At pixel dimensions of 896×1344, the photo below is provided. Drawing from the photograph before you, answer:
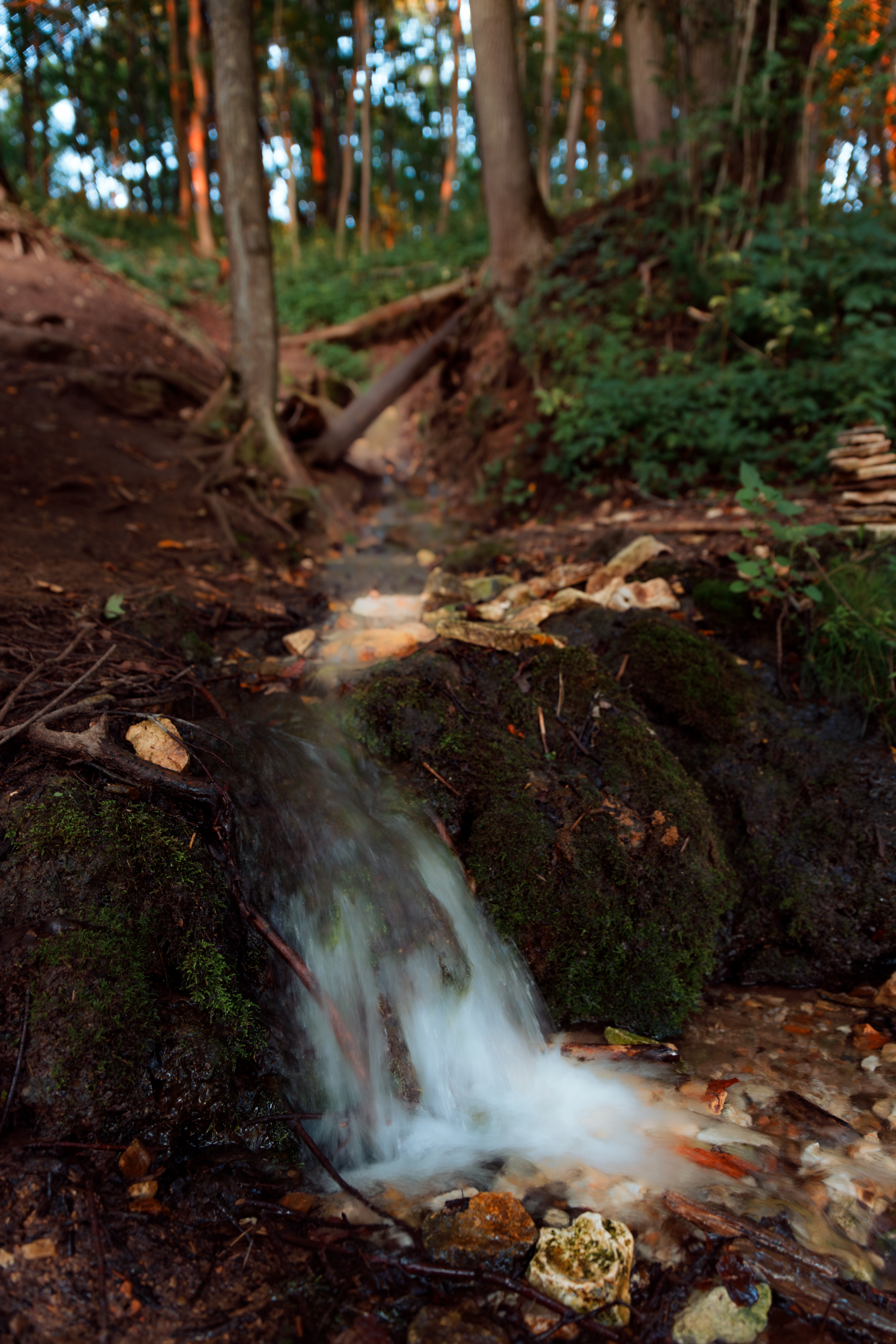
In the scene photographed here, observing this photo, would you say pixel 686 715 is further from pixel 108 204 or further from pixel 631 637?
pixel 108 204

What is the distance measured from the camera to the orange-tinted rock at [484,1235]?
1606mm

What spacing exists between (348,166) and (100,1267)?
23.8m

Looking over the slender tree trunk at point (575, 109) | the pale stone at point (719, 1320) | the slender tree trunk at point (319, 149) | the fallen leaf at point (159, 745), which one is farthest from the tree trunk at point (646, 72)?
the slender tree trunk at point (319, 149)

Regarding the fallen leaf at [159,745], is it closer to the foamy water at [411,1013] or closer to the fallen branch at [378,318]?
the foamy water at [411,1013]

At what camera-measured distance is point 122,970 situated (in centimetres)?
183

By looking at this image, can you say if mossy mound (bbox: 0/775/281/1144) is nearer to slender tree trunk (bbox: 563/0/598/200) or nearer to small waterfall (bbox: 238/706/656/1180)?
small waterfall (bbox: 238/706/656/1180)

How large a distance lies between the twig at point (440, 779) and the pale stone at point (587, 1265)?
1.49 metres

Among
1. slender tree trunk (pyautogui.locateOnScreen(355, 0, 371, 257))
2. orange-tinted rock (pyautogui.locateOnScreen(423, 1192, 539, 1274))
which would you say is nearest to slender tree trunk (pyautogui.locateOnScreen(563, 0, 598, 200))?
A: slender tree trunk (pyautogui.locateOnScreen(355, 0, 371, 257))

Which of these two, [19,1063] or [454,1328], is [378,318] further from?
[454,1328]

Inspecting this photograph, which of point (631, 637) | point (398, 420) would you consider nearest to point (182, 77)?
point (398, 420)

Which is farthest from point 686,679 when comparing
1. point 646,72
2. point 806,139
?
point 646,72

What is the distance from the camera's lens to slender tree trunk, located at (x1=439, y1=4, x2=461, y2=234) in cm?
1736

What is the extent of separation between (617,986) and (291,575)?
3959 mm

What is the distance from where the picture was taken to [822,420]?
5.26 meters
